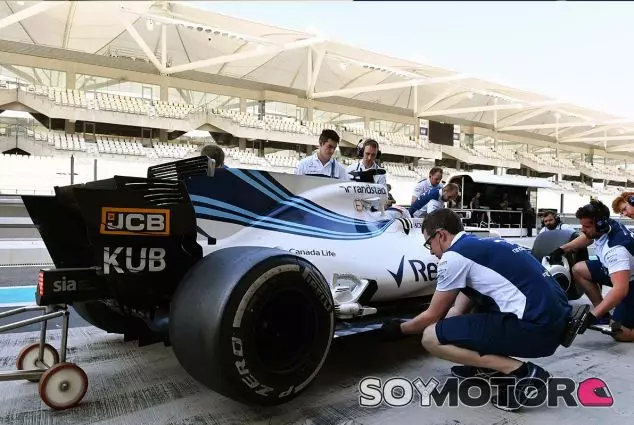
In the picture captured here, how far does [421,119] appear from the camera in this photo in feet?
129

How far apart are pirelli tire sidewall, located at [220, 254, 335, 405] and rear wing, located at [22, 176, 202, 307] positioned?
0.52 m

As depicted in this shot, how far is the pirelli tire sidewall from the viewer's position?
2.24m

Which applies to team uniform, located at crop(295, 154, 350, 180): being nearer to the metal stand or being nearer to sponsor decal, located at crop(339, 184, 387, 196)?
sponsor decal, located at crop(339, 184, 387, 196)

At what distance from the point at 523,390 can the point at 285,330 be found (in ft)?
4.37

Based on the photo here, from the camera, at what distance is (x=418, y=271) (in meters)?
3.66

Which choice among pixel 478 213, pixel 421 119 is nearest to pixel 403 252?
pixel 478 213

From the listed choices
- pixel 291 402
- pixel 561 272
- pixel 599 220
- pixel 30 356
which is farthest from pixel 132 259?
pixel 561 272

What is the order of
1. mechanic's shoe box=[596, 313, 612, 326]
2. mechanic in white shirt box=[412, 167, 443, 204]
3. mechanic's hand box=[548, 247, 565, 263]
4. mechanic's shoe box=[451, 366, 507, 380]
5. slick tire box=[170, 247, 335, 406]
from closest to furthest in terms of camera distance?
1. slick tire box=[170, 247, 335, 406]
2. mechanic's shoe box=[451, 366, 507, 380]
3. mechanic's shoe box=[596, 313, 612, 326]
4. mechanic's hand box=[548, 247, 565, 263]
5. mechanic in white shirt box=[412, 167, 443, 204]

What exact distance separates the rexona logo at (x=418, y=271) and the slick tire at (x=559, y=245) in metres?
2.29

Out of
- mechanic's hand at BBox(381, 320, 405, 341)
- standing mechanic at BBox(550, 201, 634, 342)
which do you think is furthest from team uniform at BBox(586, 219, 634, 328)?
mechanic's hand at BBox(381, 320, 405, 341)

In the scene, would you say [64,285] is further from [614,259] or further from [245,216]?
[614,259]

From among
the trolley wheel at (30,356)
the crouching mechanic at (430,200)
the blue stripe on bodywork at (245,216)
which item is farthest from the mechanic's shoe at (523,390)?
the crouching mechanic at (430,200)

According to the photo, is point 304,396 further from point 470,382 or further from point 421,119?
Result: point 421,119

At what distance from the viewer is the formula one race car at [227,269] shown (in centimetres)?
230
